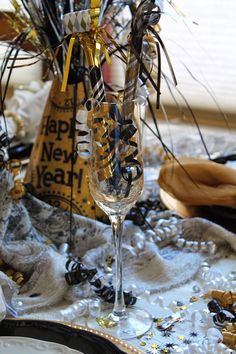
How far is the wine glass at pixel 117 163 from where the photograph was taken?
66 cm

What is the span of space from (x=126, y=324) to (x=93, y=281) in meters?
0.09

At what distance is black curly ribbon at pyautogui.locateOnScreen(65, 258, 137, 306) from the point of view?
763 millimetres

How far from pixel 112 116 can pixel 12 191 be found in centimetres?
23

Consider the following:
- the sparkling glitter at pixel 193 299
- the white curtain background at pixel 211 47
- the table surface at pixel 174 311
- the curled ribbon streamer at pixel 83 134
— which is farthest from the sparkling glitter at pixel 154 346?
the white curtain background at pixel 211 47

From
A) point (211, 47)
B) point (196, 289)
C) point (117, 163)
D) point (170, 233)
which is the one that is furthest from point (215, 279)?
point (211, 47)

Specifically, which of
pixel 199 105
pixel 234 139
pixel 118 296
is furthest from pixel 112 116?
pixel 199 105

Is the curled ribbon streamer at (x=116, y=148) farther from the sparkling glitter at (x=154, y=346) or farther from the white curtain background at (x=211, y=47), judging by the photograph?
the white curtain background at (x=211, y=47)

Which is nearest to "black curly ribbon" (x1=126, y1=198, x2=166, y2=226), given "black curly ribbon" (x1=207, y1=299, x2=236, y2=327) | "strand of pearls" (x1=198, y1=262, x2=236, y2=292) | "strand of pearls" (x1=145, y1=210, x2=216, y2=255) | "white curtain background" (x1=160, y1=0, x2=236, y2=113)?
"strand of pearls" (x1=145, y1=210, x2=216, y2=255)

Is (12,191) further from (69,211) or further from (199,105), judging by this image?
(199,105)

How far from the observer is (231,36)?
6.19 feet

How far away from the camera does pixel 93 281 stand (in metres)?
0.78

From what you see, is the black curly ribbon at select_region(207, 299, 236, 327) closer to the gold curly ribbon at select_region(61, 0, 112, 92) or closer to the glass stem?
the glass stem

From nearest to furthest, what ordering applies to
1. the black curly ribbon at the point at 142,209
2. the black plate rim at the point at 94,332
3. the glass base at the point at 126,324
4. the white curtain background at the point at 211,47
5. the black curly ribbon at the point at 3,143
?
the black plate rim at the point at 94,332, the glass base at the point at 126,324, the black curly ribbon at the point at 3,143, the black curly ribbon at the point at 142,209, the white curtain background at the point at 211,47

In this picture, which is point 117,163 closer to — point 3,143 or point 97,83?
point 97,83
